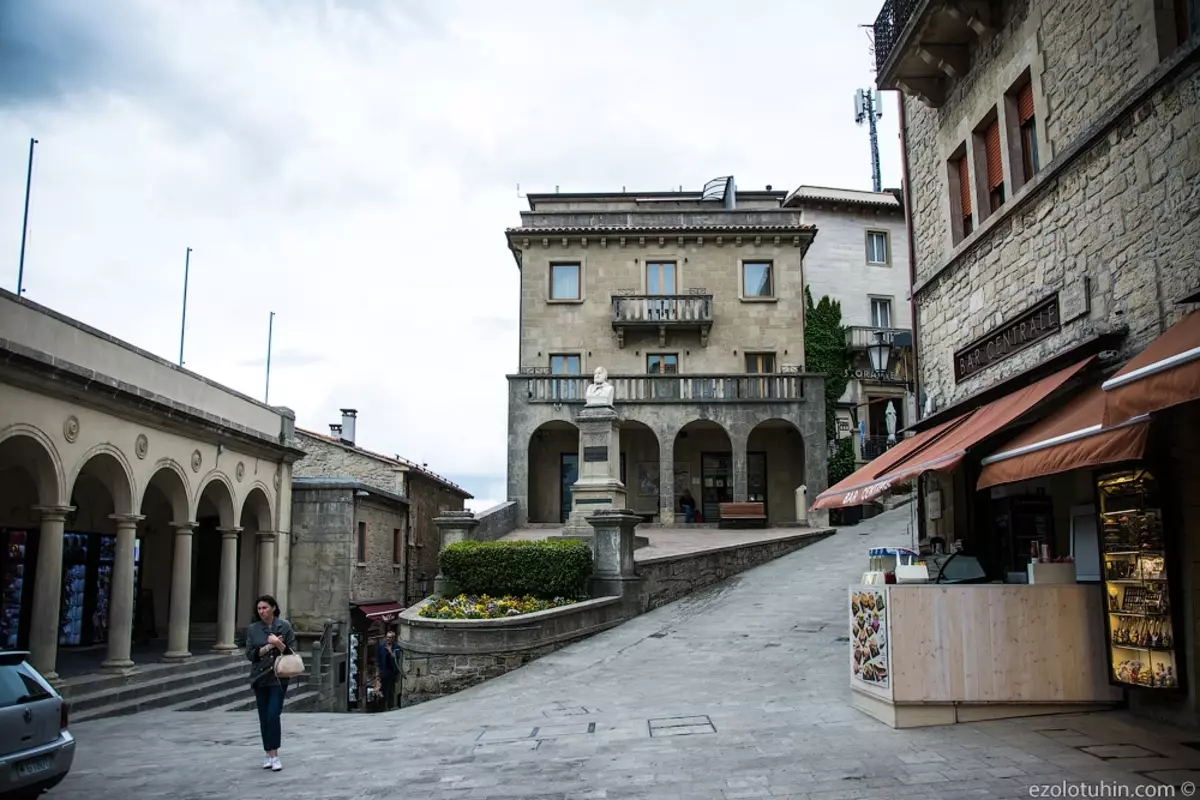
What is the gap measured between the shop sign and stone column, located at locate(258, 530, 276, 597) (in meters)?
15.8

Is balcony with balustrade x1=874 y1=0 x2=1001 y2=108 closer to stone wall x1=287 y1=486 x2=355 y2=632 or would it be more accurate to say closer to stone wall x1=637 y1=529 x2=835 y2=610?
stone wall x1=637 y1=529 x2=835 y2=610

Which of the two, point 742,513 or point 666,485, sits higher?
point 666,485

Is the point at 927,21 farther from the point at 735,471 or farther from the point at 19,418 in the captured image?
the point at 735,471

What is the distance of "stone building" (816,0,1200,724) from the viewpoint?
26.1 feet

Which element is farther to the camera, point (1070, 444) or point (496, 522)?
point (496, 522)

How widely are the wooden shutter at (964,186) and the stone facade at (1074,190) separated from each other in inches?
7.6

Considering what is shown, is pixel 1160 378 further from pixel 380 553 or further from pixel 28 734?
pixel 380 553

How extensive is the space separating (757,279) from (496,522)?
49.3 ft

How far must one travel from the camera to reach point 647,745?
8633 millimetres

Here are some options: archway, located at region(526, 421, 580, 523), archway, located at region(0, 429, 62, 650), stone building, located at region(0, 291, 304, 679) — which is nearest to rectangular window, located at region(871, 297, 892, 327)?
archway, located at region(526, 421, 580, 523)

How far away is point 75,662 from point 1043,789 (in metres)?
16.3

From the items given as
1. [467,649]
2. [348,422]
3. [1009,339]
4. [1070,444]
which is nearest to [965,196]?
[1009,339]

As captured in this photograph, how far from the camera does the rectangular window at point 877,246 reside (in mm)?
40812

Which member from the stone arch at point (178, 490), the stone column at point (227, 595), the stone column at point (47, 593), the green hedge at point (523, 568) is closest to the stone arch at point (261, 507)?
the stone column at point (227, 595)
